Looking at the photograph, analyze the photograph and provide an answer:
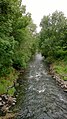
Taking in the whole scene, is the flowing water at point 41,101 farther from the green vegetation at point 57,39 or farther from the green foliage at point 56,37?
the green foliage at point 56,37

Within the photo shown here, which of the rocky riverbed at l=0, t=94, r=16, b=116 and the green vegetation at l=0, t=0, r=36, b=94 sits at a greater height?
the green vegetation at l=0, t=0, r=36, b=94

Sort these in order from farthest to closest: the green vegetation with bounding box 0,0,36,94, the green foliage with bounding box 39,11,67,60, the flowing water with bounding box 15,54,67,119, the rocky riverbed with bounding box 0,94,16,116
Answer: the green foliage with bounding box 39,11,67,60 < the green vegetation with bounding box 0,0,36,94 < the rocky riverbed with bounding box 0,94,16,116 < the flowing water with bounding box 15,54,67,119

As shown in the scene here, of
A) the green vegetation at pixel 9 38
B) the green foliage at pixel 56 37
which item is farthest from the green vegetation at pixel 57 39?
the green vegetation at pixel 9 38

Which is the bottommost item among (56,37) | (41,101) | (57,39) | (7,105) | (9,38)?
(41,101)

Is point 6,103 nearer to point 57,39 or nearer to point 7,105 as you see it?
point 7,105

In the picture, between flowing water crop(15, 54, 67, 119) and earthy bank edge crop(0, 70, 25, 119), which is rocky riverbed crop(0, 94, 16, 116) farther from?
flowing water crop(15, 54, 67, 119)

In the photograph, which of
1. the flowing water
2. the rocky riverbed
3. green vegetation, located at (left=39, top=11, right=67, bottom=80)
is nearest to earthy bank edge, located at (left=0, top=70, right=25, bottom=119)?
the rocky riverbed

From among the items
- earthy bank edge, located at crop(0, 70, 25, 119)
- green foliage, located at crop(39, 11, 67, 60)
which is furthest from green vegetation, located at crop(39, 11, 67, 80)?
earthy bank edge, located at crop(0, 70, 25, 119)

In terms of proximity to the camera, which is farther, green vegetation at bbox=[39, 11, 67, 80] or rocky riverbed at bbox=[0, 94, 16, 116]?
green vegetation at bbox=[39, 11, 67, 80]

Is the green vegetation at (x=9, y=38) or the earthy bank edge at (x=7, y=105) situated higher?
the green vegetation at (x=9, y=38)

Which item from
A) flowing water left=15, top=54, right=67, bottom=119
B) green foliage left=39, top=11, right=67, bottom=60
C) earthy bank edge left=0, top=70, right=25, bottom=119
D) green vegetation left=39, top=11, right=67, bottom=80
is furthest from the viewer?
green foliage left=39, top=11, right=67, bottom=60

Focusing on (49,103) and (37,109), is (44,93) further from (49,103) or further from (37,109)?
(37,109)

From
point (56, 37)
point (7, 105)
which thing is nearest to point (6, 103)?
point (7, 105)

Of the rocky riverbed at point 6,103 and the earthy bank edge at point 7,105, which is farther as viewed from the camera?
the rocky riverbed at point 6,103
